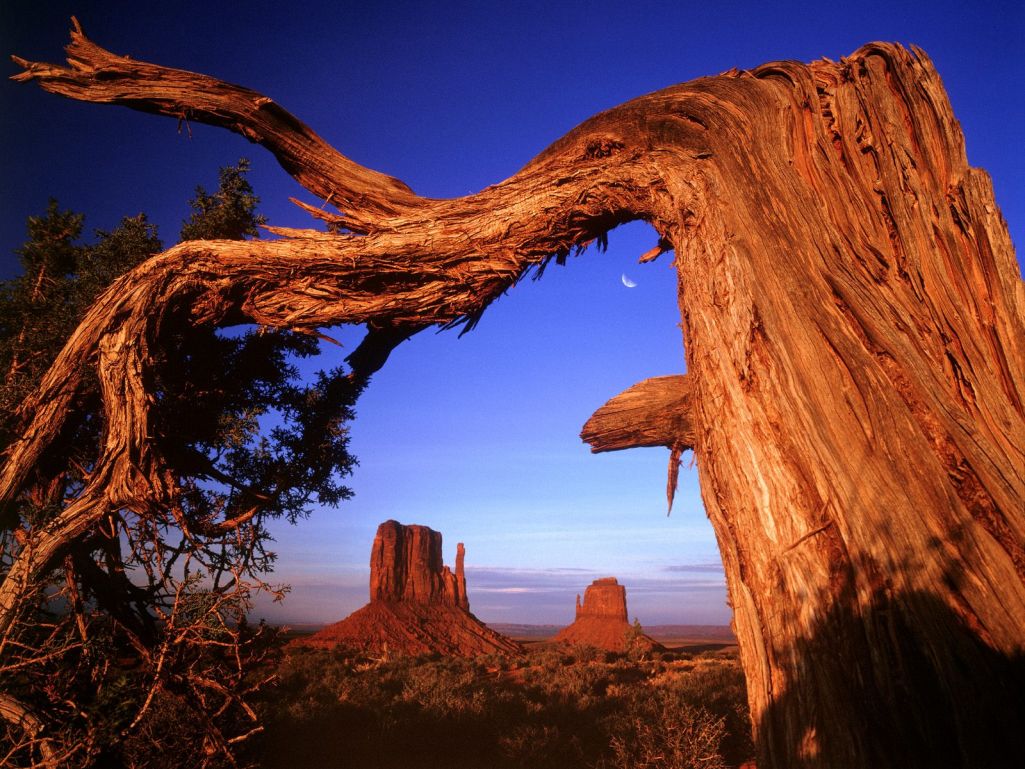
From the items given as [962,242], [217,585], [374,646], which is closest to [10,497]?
[217,585]

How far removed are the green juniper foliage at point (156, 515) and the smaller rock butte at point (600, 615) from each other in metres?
62.6

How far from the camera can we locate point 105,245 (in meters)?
7.03

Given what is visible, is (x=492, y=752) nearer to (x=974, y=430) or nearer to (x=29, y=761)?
(x=29, y=761)

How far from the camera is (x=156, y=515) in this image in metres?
5.00

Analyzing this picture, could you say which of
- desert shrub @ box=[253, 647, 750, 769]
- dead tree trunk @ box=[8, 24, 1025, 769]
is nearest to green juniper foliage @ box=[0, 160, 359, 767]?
dead tree trunk @ box=[8, 24, 1025, 769]

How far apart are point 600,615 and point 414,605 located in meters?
23.3

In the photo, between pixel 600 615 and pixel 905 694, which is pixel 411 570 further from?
pixel 905 694

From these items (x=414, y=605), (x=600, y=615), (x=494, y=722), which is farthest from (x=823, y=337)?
(x=600, y=615)

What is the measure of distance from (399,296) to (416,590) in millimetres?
69382

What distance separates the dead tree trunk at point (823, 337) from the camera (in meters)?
1.75

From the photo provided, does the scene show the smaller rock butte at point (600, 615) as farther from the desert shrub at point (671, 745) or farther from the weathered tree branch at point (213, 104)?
the weathered tree branch at point (213, 104)

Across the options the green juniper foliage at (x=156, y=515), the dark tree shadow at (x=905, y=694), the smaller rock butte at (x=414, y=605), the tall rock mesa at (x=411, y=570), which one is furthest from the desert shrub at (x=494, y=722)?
the tall rock mesa at (x=411, y=570)

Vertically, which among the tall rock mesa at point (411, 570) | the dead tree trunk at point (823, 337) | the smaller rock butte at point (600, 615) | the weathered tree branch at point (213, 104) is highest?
the weathered tree branch at point (213, 104)

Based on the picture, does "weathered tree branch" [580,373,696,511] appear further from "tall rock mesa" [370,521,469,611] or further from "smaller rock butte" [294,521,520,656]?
"tall rock mesa" [370,521,469,611]
